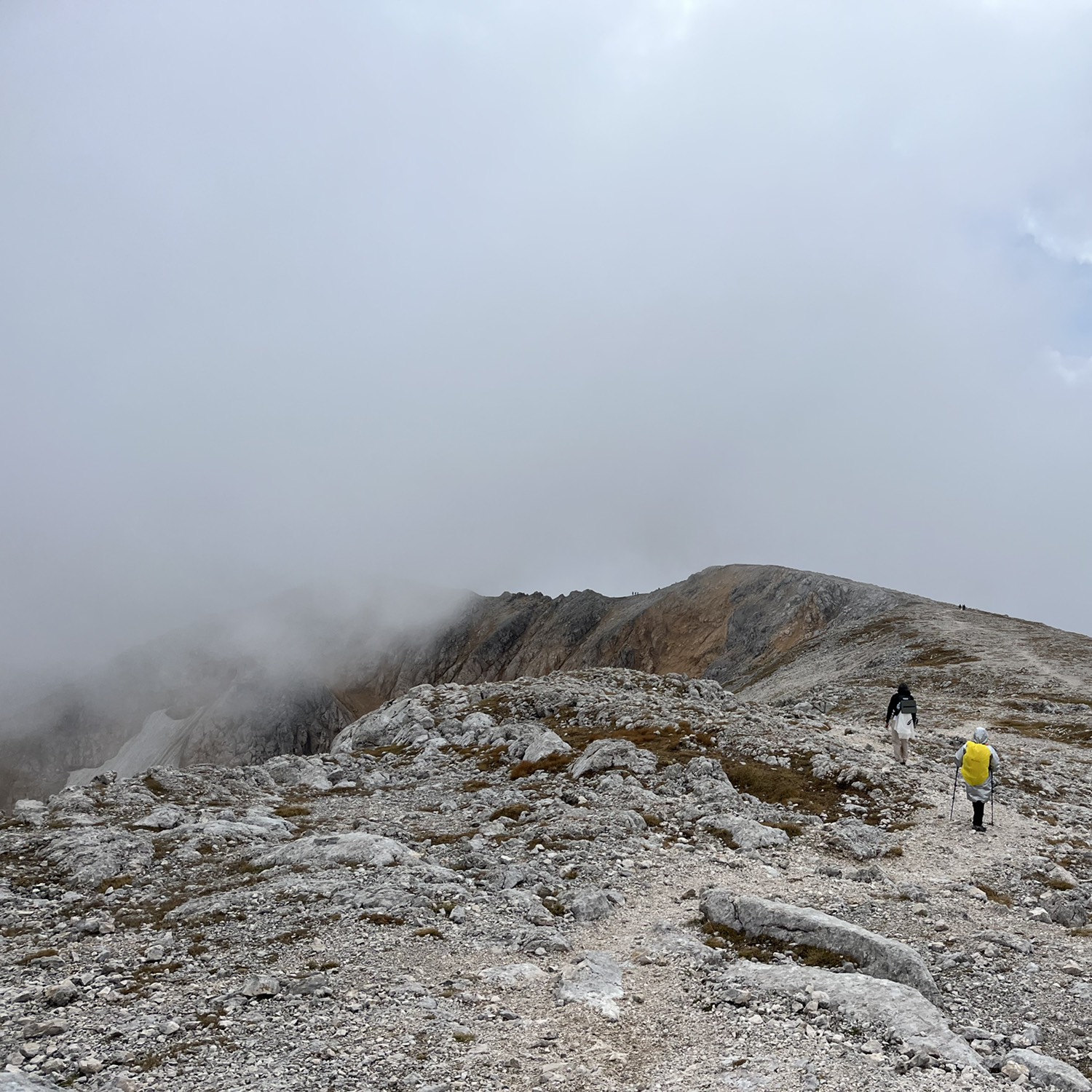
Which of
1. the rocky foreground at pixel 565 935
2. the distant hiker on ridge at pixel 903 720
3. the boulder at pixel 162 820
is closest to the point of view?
the rocky foreground at pixel 565 935

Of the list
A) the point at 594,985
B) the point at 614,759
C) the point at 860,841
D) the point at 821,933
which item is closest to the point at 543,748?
the point at 614,759

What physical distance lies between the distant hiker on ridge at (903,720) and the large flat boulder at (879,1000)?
19.0 m

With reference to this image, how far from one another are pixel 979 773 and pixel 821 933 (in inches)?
451

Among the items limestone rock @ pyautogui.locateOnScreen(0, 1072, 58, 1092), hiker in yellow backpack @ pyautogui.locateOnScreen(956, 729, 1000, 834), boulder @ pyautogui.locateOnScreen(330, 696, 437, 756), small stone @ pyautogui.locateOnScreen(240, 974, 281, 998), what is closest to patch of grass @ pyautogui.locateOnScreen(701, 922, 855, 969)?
small stone @ pyautogui.locateOnScreen(240, 974, 281, 998)

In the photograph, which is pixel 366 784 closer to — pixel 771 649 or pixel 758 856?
pixel 758 856

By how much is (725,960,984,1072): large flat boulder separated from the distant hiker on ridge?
750 inches

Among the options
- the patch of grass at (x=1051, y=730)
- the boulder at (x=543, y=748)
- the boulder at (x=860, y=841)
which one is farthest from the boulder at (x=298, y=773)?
the patch of grass at (x=1051, y=730)

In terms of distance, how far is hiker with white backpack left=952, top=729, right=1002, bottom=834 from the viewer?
21.0 metres

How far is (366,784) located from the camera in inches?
1214

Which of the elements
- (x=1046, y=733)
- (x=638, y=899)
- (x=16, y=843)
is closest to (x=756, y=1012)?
(x=638, y=899)

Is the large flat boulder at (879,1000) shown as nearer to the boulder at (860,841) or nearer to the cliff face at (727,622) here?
the boulder at (860,841)

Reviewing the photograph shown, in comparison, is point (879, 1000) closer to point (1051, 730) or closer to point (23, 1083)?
point (23, 1083)

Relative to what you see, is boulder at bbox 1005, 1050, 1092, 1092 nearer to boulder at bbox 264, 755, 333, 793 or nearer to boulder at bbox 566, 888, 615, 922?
boulder at bbox 566, 888, 615, 922

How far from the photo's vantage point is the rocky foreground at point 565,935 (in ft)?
30.8
